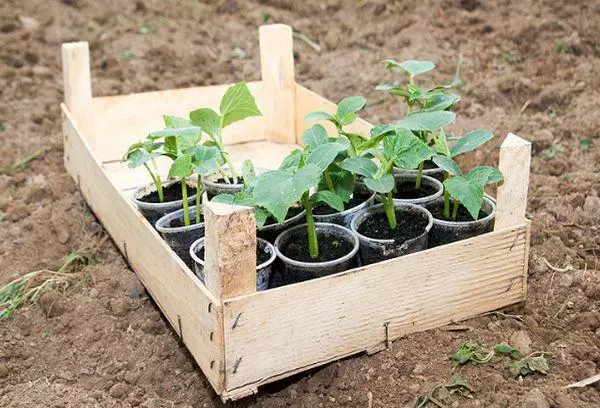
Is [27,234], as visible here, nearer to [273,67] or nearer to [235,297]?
[273,67]

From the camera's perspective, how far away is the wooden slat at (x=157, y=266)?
5.91 feet

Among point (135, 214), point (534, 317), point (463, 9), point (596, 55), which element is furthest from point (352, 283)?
point (463, 9)

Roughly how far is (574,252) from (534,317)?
330 millimetres

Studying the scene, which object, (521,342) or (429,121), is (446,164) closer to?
(429,121)

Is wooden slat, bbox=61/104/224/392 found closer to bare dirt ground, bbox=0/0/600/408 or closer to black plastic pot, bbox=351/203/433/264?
bare dirt ground, bbox=0/0/600/408

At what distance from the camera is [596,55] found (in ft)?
11.6

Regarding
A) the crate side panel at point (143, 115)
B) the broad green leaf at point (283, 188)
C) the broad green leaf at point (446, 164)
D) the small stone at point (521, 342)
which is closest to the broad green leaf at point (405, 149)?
the broad green leaf at point (446, 164)

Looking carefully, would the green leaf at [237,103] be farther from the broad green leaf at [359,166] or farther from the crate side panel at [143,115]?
the crate side panel at [143,115]

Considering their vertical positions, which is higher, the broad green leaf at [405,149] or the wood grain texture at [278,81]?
the broad green leaf at [405,149]

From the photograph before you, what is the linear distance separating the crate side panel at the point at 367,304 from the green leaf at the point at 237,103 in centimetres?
61

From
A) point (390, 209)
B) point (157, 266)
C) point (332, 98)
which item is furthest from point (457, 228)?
point (332, 98)

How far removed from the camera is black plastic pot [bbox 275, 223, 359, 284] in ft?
6.27

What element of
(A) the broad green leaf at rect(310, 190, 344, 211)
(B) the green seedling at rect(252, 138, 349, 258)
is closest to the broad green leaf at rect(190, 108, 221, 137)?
(B) the green seedling at rect(252, 138, 349, 258)

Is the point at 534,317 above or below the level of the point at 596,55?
below
